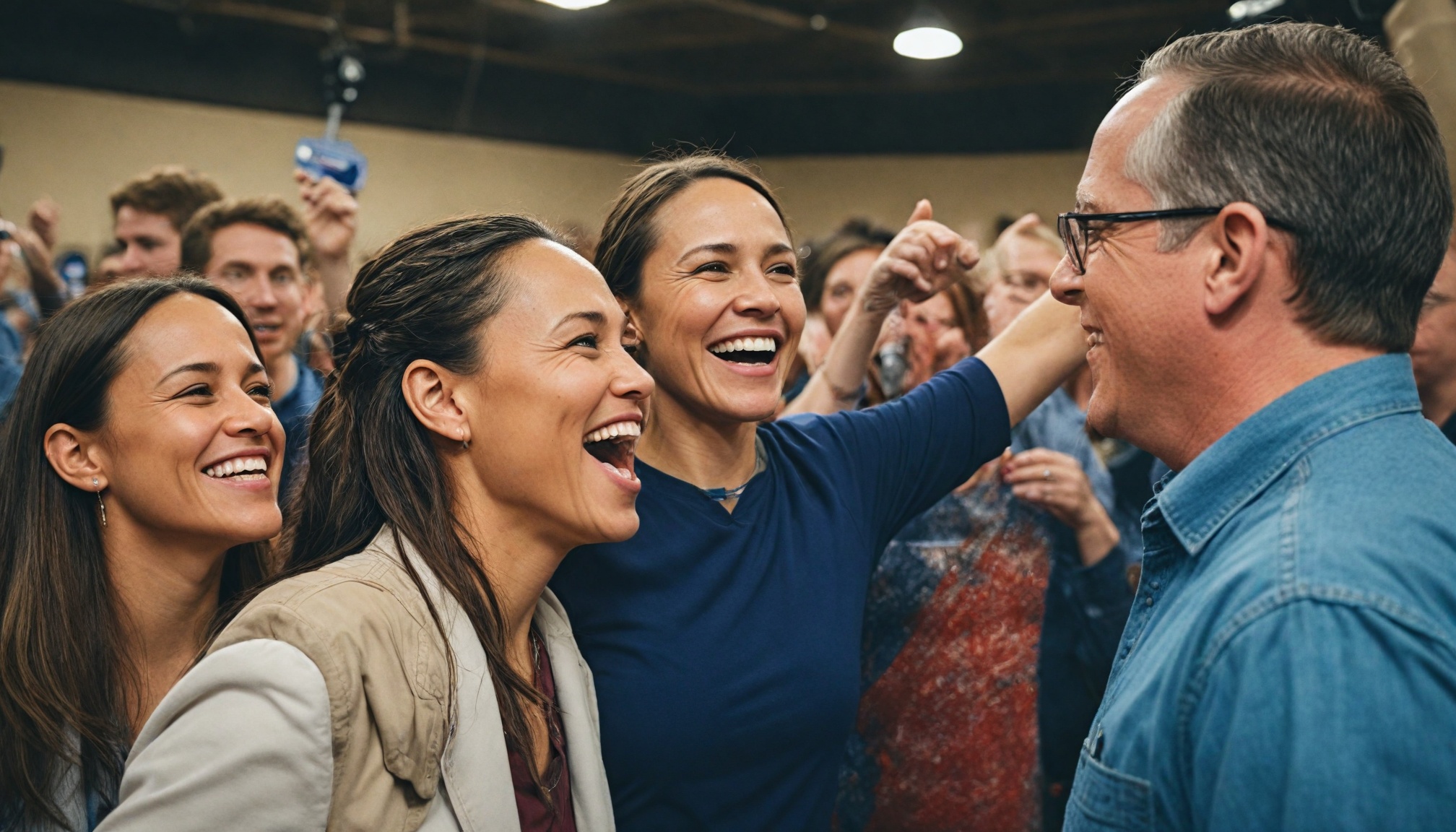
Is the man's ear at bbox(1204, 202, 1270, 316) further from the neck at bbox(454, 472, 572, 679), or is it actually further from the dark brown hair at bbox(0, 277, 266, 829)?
the dark brown hair at bbox(0, 277, 266, 829)

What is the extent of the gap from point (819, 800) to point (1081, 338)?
860 mm

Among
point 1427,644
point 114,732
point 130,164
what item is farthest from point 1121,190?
point 130,164

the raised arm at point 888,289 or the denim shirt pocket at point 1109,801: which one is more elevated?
the raised arm at point 888,289

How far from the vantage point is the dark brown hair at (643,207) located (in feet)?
5.74

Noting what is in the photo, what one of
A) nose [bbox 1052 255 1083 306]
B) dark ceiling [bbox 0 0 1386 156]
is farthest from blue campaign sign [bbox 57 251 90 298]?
nose [bbox 1052 255 1083 306]

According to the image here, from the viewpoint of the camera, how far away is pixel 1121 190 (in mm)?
1121

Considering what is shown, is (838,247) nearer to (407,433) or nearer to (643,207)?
(643,207)

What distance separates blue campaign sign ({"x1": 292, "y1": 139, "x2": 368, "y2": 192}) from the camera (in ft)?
9.64

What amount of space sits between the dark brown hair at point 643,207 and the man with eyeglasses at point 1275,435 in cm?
70

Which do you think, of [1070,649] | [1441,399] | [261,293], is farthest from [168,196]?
[1441,399]

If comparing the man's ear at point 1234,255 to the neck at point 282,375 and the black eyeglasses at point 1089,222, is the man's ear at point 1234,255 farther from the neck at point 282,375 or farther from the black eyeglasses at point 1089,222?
the neck at point 282,375

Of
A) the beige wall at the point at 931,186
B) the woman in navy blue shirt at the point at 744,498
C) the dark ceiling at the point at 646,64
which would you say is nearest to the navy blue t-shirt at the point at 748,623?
the woman in navy blue shirt at the point at 744,498

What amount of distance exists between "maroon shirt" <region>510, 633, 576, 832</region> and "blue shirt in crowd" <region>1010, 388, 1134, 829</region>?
103 cm

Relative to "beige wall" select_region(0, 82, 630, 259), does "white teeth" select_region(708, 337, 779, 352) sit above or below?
below
